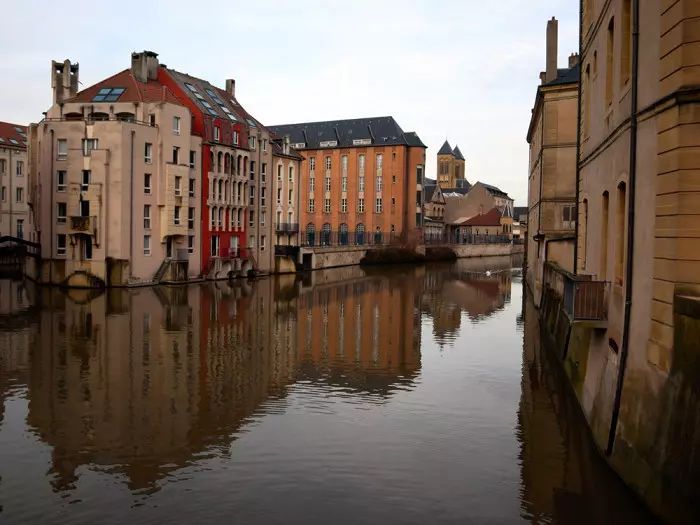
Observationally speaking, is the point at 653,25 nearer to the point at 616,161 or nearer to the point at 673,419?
the point at 616,161

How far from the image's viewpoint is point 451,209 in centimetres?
13762

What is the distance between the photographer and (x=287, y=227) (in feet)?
218

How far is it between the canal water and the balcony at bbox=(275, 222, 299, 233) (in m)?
35.1

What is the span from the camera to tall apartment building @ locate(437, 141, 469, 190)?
170250 millimetres

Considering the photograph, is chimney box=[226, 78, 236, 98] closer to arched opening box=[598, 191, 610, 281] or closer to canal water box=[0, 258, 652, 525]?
canal water box=[0, 258, 652, 525]

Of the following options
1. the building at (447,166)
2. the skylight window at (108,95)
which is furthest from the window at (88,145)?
the building at (447,166)

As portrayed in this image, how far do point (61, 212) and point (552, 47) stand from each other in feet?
115

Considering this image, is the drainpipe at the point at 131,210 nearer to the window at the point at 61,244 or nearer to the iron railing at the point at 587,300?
the window at the point at 61,244

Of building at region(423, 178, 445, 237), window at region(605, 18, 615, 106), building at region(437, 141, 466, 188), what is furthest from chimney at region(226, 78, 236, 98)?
building at region(437, 141, 466, 188)

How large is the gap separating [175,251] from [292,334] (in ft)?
73.1

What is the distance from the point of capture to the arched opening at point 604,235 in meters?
15.5

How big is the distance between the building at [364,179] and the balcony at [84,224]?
46.2 meters

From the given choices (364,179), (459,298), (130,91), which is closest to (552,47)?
(459,298)

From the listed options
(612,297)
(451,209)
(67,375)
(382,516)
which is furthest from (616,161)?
(451,209)
